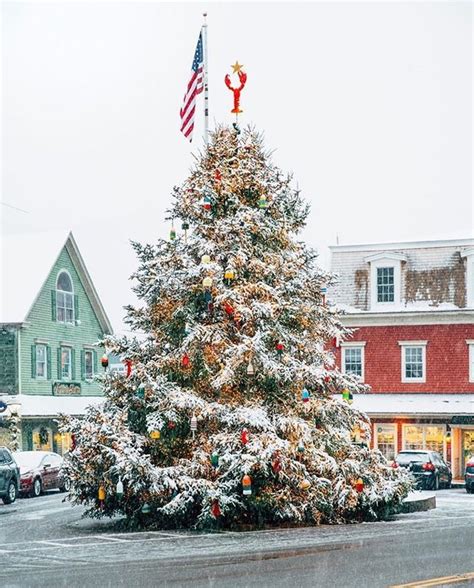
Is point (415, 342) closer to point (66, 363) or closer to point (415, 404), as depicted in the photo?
point (415, 404)

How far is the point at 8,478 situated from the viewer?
29.7 metres

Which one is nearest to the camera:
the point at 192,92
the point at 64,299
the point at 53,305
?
the point at 192,92

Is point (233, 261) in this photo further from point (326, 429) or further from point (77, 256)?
point (77, 256)

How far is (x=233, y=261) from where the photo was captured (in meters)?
22.0

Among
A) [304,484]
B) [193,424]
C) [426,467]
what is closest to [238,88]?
[193,424]

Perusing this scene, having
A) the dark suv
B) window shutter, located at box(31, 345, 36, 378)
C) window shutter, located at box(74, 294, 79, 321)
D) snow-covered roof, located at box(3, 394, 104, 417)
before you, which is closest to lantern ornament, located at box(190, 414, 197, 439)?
the dark suv

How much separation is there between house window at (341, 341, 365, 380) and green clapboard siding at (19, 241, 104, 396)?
1304cm

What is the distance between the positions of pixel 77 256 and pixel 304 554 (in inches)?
1403

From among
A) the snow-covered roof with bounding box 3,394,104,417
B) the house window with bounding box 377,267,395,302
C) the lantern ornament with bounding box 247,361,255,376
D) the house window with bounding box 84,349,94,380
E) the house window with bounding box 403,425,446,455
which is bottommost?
the house window with bounding box 403,425,446,455

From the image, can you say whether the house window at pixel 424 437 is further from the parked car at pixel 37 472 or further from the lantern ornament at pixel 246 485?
the lantern ornament at pixel 246 485

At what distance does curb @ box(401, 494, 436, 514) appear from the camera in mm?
24281

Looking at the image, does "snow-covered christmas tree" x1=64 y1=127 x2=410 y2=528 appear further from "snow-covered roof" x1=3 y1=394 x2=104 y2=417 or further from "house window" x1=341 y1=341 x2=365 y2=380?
"house window" x1=341 y1=341 x2=365 y2=380

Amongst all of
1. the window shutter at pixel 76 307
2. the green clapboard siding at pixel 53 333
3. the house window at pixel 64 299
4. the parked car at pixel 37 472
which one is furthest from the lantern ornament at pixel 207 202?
the window shutter at pixel 76 307

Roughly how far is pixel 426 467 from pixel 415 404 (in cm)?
756
